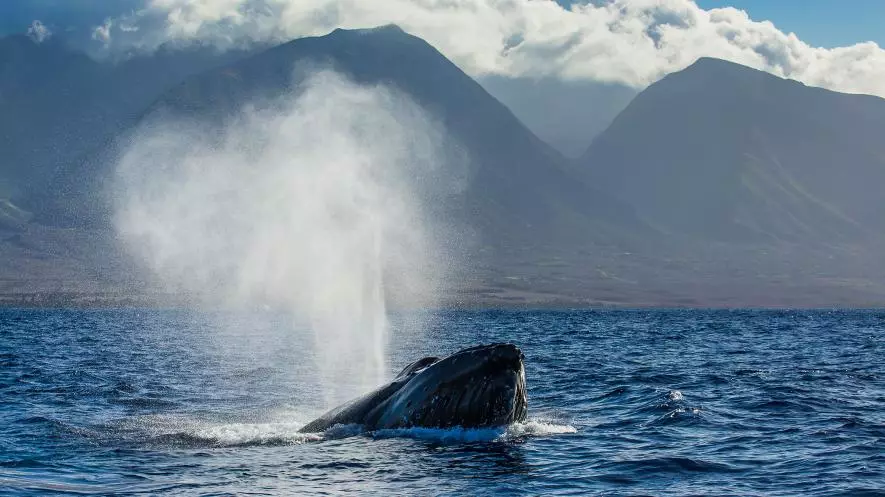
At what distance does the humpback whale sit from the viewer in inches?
803

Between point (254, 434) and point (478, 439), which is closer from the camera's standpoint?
point (478, 439)

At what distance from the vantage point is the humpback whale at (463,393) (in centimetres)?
2041

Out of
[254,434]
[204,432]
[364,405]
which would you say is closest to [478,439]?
[364,405]

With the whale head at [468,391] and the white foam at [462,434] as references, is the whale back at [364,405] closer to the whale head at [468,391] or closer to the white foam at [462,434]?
the whale head at [468,391]

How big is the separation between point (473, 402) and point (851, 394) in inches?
634

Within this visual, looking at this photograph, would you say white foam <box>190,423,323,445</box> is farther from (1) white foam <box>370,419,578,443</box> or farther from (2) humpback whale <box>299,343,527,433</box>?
(1) white foam <box>370,419,578,443</box>

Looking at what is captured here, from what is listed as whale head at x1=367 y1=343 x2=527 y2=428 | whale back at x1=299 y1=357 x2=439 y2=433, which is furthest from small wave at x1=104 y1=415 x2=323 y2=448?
whale head at x1=367 y1=343 x2=527 y2=428

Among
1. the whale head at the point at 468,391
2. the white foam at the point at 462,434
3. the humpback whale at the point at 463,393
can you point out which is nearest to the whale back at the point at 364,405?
the humpback whale at the point at 463,393

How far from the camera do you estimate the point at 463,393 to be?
816 inches

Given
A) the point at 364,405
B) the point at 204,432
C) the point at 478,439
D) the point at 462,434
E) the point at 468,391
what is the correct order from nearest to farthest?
the point at 468,391 → the point at 478,439 → the point at 462,434 → the point at 364,405 → the point at 204,432

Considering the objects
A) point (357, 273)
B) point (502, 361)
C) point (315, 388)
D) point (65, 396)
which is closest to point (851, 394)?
point (502, 361)

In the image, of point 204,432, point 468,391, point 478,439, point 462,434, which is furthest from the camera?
point 204,432

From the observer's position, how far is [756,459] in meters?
19.5

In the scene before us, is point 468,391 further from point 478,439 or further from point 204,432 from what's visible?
point 204,432
